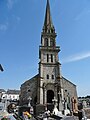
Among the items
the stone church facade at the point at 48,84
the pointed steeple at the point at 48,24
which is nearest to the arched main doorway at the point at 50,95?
the stone church facade at the point at 48,84

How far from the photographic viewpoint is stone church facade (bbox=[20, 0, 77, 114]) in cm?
4196

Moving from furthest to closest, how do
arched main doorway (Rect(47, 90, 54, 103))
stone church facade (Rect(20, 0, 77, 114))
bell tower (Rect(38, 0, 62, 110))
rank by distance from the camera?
arched main doorway (Rect(47, 90, 54, 103)) < bell tower (Rect(38, 0, 62, 110)) < stone church facade (Rect(20, 0, 77, 114))

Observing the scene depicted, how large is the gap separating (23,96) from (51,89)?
25.1 ft

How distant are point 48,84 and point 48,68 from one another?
4500 millimetres

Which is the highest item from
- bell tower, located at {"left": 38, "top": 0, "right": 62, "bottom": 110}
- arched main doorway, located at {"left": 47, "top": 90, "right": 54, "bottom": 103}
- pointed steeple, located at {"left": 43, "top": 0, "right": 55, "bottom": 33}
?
pointed steeple, located at {"left": 43, "top": 0, "right": 55, "bottom": 33}

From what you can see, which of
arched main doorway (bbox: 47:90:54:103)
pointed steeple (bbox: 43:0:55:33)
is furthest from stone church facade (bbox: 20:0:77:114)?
pointed steeple (bbox: 43:0:55:33)

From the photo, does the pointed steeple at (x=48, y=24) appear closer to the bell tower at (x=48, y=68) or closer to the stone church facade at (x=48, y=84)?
the bell tower at (x=48, y=68)

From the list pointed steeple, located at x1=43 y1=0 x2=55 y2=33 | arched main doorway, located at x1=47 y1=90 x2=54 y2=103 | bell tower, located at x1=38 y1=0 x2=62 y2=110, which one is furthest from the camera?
pointed steeple, located at x1=43 y1=0 x2=55 y2=33

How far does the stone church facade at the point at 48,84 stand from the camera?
42.0 metres

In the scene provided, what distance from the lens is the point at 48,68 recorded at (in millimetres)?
45031

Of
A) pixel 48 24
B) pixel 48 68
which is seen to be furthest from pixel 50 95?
pixel 48 24

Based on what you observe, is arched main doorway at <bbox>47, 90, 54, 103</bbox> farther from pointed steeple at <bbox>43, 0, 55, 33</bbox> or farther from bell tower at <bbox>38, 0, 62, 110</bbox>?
pointed steeple at <bbox>43, 0, 55, 33</bbox>

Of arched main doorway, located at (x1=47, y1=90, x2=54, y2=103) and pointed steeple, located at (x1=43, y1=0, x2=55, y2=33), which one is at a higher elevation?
pointed steeple, located at (x1=43, y1=0, x2=55, y2=33)

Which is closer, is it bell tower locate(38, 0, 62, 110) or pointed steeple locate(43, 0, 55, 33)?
bell tower locate(38, 0, 62, 110)
